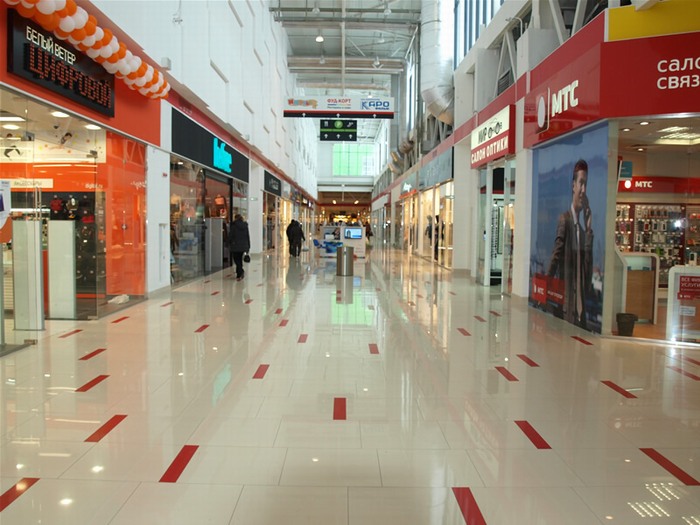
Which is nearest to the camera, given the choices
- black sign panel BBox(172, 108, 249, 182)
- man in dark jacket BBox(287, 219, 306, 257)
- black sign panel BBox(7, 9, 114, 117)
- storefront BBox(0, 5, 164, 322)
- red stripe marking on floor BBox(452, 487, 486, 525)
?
red stripe marking on floor BBox(452, 487, 486, 525)

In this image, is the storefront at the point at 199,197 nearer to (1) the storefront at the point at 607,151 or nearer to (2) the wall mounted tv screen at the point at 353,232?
(2) the wall mounted tv screen at the point at 353,232

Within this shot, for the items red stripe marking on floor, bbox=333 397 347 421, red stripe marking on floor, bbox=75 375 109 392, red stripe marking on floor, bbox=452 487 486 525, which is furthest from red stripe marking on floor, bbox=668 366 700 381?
red stripe marking on floor, bbox=75 375 109 392

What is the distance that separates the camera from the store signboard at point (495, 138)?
10.6 m

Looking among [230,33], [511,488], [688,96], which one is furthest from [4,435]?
[230,33]

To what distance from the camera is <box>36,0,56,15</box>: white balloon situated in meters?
5.54

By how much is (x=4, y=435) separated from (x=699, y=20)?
7779mm

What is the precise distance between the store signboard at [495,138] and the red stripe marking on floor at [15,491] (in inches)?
375

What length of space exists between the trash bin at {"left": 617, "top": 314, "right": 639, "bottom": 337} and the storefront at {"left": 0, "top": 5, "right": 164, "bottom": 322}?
7.01 meters

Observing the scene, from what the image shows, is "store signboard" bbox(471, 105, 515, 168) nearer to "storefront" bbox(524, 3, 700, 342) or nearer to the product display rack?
"storefront" bbox(524, 3, 700, 342)

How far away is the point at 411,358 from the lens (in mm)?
5977

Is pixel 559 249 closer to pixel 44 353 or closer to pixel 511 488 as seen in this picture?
pixel 511 488

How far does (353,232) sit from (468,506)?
62.5 feet

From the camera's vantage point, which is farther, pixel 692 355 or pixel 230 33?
pixel 230 33

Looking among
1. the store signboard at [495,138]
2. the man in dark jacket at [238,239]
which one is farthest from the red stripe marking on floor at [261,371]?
the man in dark jacket at [238,239]
